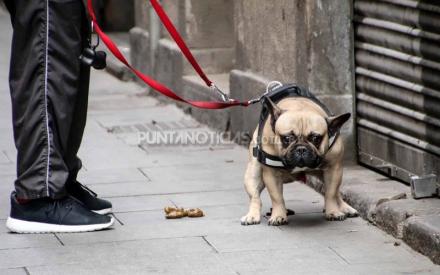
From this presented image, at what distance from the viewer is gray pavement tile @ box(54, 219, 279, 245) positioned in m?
6.04

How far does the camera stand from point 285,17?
311 inches

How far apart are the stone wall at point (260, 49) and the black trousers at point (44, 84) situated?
6.30 ft

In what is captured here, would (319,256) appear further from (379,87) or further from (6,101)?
(6,101)

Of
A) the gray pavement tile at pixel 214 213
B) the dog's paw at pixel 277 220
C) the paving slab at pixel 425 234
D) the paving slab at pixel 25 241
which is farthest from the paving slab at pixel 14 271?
the paving slab at pixel 425 234

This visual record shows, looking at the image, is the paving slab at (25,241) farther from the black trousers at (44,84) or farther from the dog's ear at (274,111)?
the dog's ear at (274,111)

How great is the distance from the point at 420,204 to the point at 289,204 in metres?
0.96

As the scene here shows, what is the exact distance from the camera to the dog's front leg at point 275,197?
6.20m

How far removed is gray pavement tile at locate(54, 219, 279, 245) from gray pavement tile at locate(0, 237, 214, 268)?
0.10 m

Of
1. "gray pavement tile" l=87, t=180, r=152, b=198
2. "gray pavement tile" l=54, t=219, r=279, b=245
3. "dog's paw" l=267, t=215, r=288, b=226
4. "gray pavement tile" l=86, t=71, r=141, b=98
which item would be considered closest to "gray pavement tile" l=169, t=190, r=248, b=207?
"gray pavement tile" l=87, t=180, r=152, b=198

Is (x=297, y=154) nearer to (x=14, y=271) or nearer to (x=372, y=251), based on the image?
(x=372, y=251)

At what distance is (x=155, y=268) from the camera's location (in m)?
5.41

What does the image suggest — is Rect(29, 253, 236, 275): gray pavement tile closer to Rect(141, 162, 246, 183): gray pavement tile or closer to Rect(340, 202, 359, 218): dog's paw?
Rect(340, 202, 359, 218): dog's paw

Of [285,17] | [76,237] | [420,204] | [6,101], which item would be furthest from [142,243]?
[6,101]

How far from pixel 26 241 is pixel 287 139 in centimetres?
148
